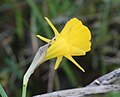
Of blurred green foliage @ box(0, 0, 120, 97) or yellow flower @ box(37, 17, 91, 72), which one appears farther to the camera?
blurred green foliage @ box(0, 0, 120, 97)

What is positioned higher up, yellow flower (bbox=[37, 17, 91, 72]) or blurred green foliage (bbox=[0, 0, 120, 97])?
blurred green foliage (bbox=[0, 0, 120, 97])

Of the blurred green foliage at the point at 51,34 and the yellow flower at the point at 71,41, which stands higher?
the blurred green foliage at the point at 51,34

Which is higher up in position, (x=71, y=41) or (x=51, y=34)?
(x=51, y=34)

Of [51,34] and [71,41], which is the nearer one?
[71,41]

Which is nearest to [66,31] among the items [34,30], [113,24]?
[34,30]

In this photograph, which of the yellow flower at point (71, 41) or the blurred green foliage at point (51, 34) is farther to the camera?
the blurred green foliage at point (51, 34)
